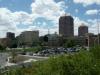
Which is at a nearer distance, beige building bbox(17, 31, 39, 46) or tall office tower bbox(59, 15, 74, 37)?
tall office tower bbox(59, 15, 74, 37)

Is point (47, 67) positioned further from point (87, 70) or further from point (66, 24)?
point (66, 24)

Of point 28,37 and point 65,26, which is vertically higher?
point 65,26

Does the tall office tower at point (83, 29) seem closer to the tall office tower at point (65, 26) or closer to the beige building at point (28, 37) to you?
the tall office tower at point (65, 26)

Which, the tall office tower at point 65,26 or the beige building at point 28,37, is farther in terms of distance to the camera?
the beige building at point 28,37

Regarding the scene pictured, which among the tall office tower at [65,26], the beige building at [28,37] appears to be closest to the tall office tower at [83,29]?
the tall office tower at [65,26]

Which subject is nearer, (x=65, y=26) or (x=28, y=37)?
(x=65, y=26)

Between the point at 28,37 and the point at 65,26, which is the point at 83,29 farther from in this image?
the point at 28,37

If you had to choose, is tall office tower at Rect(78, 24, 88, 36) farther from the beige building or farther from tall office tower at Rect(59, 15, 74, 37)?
the beige building

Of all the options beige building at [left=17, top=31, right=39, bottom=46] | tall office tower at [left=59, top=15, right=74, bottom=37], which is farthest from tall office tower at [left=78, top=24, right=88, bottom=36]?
beige building at [left=17, top=31, right=39, bottom=46]

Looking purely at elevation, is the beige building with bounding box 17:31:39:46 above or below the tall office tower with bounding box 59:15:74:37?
below

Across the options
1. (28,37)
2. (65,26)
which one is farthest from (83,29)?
(28,37)

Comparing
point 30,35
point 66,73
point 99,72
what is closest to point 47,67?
point 66,73

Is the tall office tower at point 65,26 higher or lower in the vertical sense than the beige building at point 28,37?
higher

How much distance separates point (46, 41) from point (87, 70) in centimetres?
14541
